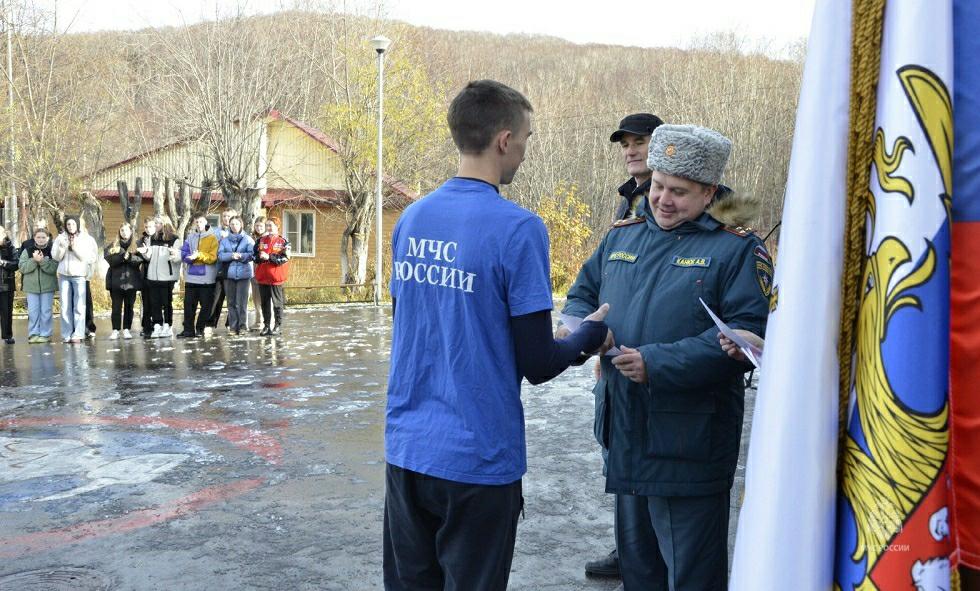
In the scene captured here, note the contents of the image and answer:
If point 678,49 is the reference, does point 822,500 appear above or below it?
below

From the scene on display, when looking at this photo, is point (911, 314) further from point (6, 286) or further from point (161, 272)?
point (6, 286)

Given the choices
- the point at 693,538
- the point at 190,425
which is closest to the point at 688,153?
the point at 693,538

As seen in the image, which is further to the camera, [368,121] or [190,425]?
[368,121]

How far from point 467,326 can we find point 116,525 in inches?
144

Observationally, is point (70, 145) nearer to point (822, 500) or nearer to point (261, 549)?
point (261, 549)

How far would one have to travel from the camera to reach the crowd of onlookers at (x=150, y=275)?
14.7 meters

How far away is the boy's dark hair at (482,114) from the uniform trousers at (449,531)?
0.99m

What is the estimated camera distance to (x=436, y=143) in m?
36.3

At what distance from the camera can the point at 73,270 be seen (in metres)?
14.4

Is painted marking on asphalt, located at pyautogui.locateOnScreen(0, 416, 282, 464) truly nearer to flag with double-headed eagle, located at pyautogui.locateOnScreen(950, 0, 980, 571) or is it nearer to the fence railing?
flag with double-headed eagle, located at pyautogui.locateOnScreen(950, 0, 980, 571)

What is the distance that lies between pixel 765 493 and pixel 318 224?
41.8m

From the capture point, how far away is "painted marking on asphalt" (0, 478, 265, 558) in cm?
518

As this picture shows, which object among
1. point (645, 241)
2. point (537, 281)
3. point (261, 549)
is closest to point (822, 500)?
point (537, 281)

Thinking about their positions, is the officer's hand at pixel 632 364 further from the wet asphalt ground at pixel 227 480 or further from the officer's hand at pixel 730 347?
the wet asphalt ground at pixel 227 480
